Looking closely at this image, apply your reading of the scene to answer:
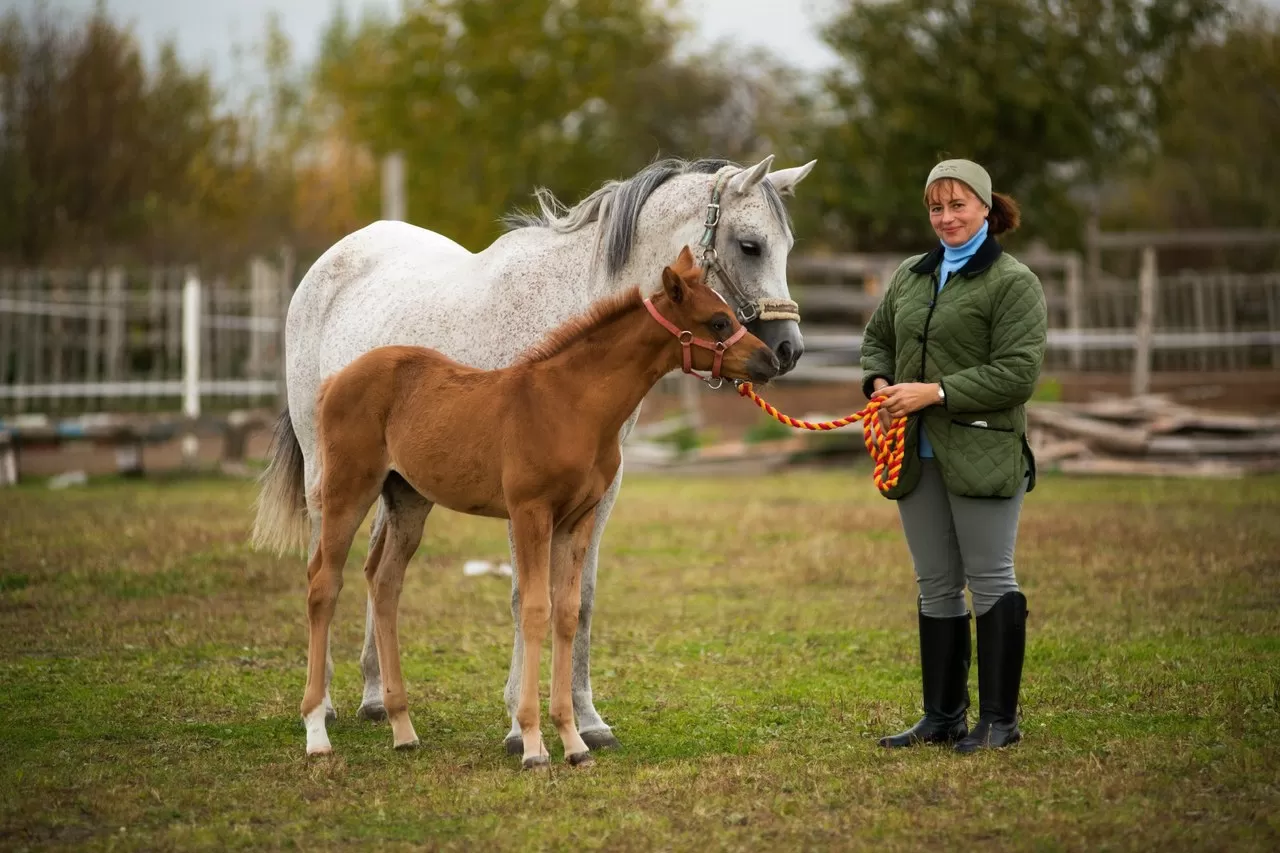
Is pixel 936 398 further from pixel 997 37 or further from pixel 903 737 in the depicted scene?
pixel 997 37

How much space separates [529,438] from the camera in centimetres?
519

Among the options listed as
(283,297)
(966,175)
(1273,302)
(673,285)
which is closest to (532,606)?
(673,285)

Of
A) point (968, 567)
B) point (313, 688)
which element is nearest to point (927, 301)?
point (968, 567)

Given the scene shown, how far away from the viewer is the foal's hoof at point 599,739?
5613 mm

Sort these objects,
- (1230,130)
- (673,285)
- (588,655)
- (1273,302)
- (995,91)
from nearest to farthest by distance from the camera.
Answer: (673,285)
(588,655)
(1273,302)
(995,91)
(1230,130)

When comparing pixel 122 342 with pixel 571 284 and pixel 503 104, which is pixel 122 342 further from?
pixel 503 104

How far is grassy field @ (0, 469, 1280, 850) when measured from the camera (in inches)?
176

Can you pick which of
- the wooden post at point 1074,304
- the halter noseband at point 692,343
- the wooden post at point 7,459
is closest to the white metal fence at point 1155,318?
the wooden post at point 1074,304

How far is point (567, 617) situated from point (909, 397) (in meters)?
1.61

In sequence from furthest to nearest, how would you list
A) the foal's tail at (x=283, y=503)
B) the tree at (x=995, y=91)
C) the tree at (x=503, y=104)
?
the tree at (x=503, y=104)
the tree at (x=995, y=91)
the foal's tail at (x=283, y=503)

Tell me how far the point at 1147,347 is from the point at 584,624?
14966 mm

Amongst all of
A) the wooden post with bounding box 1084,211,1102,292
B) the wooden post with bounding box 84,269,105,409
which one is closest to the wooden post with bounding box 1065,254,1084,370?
the wooden post with bounding box 1084,211,1102,292

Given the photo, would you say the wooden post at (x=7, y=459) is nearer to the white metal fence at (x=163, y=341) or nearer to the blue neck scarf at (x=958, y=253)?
the white metal fence at (x=163, y=341)

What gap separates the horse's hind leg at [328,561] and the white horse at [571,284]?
0.22 metres
